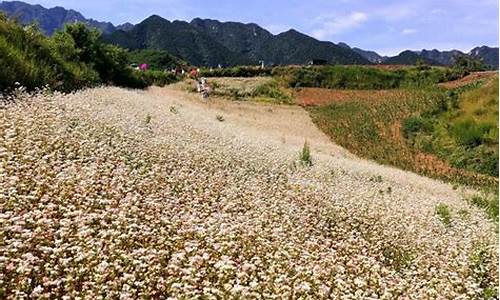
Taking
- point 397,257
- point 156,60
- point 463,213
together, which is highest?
point 156,60

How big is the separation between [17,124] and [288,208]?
4.92 metres

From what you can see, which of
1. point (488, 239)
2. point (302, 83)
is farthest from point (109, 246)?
point (302, 83)

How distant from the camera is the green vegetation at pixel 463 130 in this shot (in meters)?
25.4

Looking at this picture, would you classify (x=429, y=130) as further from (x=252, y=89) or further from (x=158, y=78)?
(x=158, y=78)

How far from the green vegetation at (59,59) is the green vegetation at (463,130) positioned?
15235 mm

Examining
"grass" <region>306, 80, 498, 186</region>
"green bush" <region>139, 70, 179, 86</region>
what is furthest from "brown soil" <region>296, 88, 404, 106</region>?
"green bush" <region>139, 70, 179, 86</region>

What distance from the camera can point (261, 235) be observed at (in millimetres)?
7672

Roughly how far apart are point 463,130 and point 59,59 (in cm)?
1788

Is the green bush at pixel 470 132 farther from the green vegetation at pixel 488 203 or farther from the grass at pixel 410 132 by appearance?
the green vegetation at pixel 488 203

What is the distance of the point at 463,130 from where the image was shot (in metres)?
27.6

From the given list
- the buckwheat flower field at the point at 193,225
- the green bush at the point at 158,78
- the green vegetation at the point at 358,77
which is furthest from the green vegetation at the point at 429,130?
the green bush at the point at 158,78

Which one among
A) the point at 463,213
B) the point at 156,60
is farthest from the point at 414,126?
the point at 156,60

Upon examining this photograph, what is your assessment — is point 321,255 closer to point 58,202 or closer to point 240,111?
point 58,202

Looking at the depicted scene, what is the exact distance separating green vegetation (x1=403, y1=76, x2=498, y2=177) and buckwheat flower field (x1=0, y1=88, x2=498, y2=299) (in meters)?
11.2
